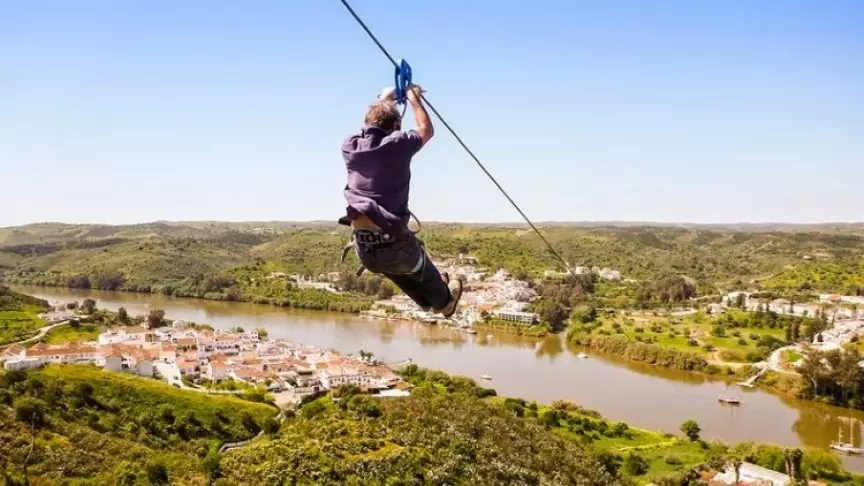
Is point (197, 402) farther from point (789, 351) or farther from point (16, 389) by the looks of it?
point (789, 351)

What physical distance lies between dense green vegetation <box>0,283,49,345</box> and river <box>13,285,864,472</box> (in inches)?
222

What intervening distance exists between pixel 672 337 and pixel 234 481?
23.2 m

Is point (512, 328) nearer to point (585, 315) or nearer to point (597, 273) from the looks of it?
point (585, 315)

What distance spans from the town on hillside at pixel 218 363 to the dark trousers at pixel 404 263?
18.0m

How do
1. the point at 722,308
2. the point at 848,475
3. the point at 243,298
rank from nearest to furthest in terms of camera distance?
the point at 848,475 < the point at 722,308 < the point at 243,298

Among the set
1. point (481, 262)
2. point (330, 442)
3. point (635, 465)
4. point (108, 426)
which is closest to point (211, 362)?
point (108, 426)

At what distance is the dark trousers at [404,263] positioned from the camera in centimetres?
229

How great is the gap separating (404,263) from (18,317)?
3292cm

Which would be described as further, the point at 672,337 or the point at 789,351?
the point at 672,337

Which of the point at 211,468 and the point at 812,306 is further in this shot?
the point at 812,306

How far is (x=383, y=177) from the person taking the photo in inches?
83.9

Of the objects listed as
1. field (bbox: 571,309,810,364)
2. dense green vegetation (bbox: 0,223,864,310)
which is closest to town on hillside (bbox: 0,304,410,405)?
field (bbox: 571,309,810,364)

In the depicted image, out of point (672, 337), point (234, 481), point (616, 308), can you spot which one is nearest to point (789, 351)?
point (672, 337)

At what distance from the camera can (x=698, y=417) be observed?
19844 millimetres
